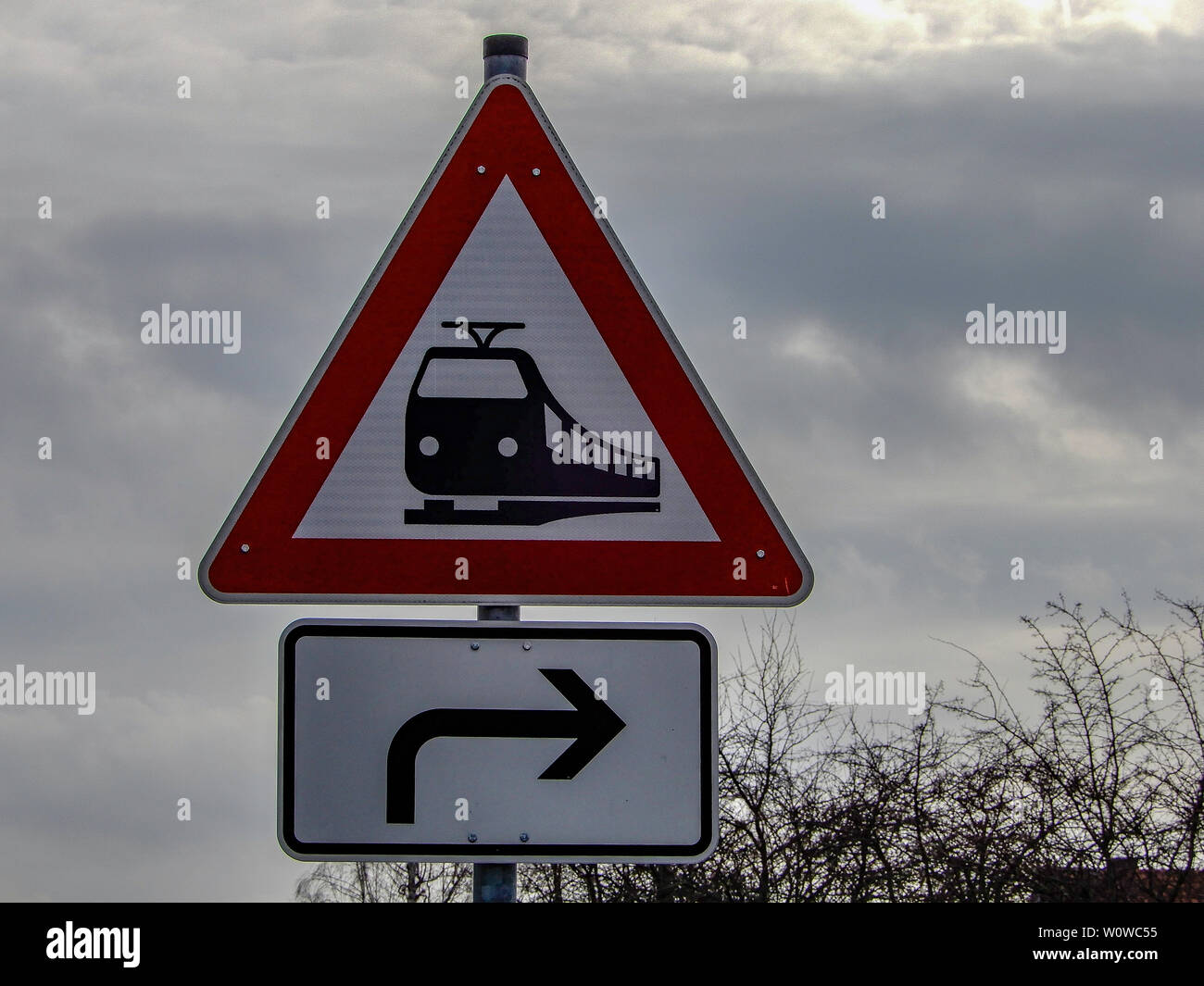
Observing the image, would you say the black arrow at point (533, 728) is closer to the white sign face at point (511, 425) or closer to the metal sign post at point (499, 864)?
the metal sign post at point (499, 864)

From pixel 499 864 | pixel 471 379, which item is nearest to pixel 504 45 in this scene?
pixel 471 379

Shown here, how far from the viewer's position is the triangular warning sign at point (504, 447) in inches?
86.7

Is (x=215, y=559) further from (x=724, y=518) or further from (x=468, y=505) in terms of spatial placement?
(x=724, y=518)

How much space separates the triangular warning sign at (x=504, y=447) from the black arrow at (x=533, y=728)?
0.16 metres

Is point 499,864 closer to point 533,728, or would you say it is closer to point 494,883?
point 494,883

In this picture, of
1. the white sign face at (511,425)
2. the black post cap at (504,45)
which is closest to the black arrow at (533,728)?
the white sign face at (511,425)

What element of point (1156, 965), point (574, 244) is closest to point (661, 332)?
point (574, 244)

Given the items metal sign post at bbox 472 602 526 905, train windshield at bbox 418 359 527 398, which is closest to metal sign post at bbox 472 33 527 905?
metal sign post at bbox 472 602 526 905

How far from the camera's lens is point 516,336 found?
228cm

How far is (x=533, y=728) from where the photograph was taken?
218 centimetres

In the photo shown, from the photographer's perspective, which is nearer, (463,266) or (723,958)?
(463,266)

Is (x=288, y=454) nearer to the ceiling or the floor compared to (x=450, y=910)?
nearer to the ceiling

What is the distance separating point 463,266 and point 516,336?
0.15 meters

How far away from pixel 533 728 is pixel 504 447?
423 mm
